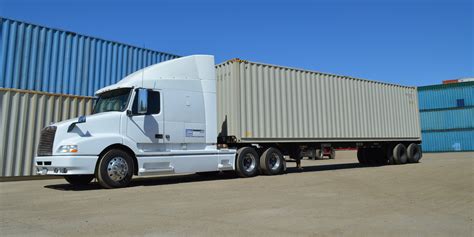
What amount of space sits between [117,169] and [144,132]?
113 cm

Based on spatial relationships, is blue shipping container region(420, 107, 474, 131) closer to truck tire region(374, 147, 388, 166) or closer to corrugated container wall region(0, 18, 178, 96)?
truck tire region(374, 147, 388, 166)

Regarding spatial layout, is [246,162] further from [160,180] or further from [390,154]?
[390,154]

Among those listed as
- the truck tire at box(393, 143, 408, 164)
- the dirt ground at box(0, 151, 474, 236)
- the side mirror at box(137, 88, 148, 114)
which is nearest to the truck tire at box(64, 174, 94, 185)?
the dirt ground at box(0, 151, 474, 236)

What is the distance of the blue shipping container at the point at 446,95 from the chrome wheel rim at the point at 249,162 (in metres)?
33.9

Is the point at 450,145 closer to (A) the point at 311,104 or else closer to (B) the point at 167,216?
(A) the point at 311,104

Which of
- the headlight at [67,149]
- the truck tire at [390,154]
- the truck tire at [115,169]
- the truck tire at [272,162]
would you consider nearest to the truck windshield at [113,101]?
the truck tire at [115,169]

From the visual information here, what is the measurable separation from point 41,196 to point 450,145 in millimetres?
39931

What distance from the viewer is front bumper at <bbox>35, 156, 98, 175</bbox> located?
811 cm

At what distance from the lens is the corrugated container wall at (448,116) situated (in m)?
37.0

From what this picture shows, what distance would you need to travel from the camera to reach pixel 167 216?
5094 millimetres

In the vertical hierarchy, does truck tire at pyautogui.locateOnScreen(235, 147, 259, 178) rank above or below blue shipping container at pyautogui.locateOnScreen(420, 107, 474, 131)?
below

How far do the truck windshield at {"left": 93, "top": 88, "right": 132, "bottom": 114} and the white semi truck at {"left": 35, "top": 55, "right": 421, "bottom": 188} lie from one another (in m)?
0.03

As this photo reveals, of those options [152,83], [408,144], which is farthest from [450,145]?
[152,83]

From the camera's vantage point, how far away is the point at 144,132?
9250mm
